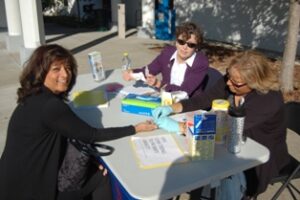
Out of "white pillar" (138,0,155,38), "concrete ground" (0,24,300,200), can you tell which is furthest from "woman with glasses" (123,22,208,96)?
"white pillar" (138,0,155,38)

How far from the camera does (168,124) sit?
7.19ft

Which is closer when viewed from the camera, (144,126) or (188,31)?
(144,126)

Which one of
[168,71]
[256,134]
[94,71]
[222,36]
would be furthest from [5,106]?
[222,36]

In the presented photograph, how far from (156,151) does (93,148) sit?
0.37m

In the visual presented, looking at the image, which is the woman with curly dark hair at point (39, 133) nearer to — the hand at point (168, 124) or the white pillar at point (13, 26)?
the hand at point (168, 124)

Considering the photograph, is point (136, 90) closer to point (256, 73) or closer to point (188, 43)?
point (188, 43)

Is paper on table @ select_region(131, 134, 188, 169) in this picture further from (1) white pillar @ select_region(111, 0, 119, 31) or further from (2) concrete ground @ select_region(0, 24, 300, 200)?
(1) white pillar @ select_region(111, 0, 119, 31)

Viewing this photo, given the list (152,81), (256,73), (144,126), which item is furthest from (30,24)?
(256,73)

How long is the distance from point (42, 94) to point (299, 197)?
225 cm

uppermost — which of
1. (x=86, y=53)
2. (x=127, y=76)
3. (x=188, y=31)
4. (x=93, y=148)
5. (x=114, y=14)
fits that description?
(x=188, y=31)

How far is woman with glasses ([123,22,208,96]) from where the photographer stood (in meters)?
2.97

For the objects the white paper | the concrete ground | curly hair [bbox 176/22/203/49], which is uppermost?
curly hair [bbox 176/22/203/49]

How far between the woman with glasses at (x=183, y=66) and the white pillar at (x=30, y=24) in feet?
15.8

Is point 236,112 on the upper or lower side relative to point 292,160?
upper
